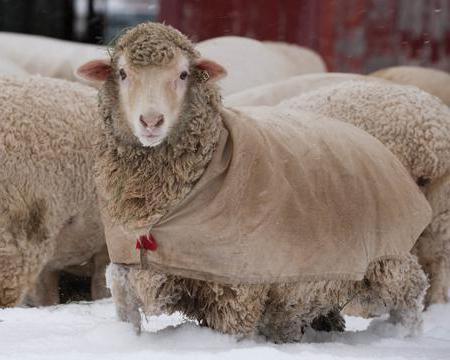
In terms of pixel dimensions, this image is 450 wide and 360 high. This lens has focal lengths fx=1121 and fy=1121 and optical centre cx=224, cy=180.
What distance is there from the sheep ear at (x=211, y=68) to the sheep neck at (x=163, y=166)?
0.06 metres

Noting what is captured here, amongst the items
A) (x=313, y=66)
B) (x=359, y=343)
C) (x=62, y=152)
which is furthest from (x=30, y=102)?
(x=313, y=66)

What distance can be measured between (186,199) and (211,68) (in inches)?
20.9

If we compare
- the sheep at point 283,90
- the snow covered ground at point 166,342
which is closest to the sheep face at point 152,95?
the snow covered ground at point 166,342

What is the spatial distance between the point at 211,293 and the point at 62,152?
208cm

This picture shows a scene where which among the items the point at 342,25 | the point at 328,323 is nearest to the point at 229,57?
the point at 342,25

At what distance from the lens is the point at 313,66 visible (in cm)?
1001

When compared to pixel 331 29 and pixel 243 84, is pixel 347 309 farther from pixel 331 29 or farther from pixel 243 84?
pixel 331 29

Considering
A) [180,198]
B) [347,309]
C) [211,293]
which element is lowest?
[347,309]

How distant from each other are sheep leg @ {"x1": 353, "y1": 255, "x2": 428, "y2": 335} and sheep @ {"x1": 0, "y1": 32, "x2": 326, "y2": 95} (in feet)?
14.0

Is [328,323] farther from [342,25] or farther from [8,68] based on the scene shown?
[342,25]

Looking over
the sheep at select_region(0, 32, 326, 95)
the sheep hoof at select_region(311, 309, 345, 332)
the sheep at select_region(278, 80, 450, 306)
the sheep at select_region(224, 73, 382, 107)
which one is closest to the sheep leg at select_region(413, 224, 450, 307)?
the sheep at select_region(278, 80, 450, 306)

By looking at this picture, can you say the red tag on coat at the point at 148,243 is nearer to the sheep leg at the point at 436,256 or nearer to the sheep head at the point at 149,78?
the sheep head at the point at 149,78

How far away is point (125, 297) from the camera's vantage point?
450cm

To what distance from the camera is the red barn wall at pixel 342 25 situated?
392 inches
